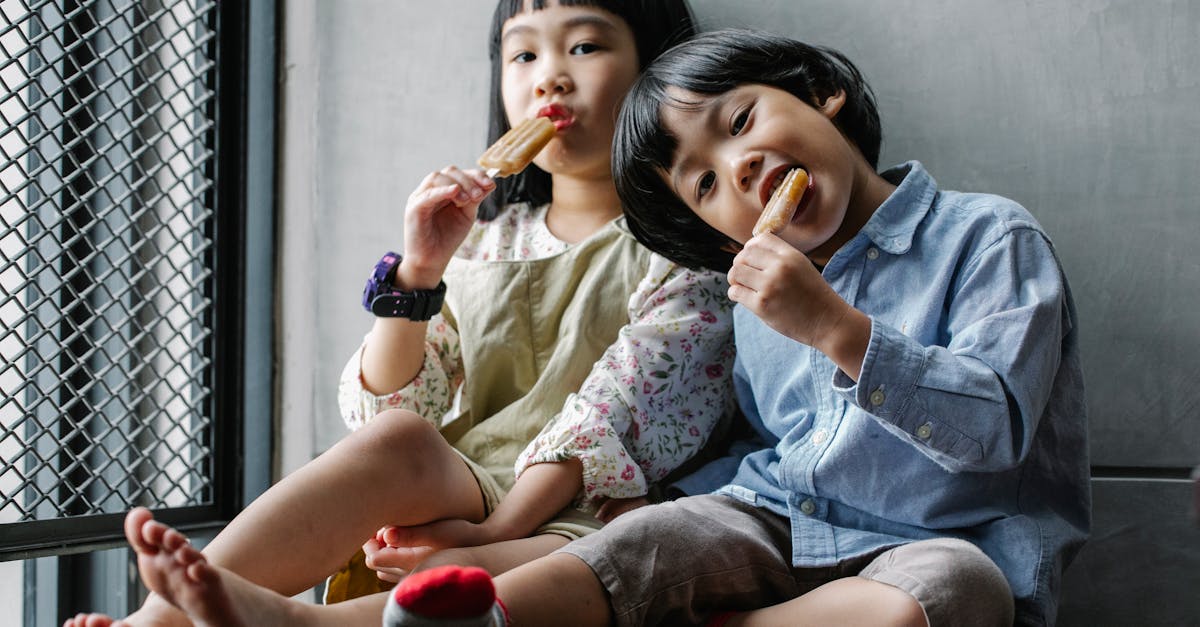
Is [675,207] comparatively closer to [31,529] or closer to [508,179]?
[508,179]

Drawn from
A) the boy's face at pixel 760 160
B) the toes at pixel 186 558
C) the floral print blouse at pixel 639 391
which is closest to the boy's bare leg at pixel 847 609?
the floral print blouse at pixel 639 391

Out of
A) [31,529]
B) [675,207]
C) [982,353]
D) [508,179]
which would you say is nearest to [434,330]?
[508,179]

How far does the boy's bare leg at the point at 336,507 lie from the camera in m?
1.05

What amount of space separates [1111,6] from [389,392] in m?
1.10

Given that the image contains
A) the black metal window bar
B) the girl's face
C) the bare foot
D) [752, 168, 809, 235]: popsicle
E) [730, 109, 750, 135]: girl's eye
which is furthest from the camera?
the girl's face

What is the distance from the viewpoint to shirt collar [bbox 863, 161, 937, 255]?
1.23 m

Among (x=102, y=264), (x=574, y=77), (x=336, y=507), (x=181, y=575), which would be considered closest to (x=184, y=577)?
(x=181, y=575)

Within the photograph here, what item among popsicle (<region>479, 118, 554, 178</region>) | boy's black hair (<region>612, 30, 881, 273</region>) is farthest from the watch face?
boy's black hair (<region>612, 30, 881, 273</region>)

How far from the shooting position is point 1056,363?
112cm

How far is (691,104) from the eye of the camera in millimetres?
1283

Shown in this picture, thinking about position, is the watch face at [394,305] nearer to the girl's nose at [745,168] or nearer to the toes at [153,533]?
→ the girl's nose at [745,168]

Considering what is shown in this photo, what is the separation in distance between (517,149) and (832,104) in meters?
0.42

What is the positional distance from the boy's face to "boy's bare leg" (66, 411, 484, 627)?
17.3 inches

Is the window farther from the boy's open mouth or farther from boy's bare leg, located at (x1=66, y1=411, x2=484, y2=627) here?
the boy's open mouth
